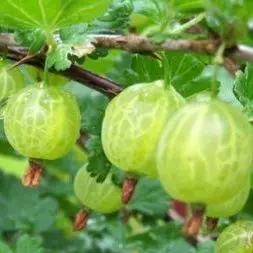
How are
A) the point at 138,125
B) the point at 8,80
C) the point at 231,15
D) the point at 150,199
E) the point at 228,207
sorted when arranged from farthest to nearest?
the point at 150,199
the point at 8,80
the point at 228,207
the point at 138,125
the point at 231,15

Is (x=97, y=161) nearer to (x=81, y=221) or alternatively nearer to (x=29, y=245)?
(x=81, y=221)

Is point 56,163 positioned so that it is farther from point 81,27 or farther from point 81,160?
point 81,27

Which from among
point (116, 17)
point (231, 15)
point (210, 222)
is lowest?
point (210, 222)

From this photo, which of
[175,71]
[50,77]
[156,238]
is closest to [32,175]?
[50,77]

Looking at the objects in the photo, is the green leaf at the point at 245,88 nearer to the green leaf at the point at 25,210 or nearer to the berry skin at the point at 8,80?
the berry skin at the point at 8,80

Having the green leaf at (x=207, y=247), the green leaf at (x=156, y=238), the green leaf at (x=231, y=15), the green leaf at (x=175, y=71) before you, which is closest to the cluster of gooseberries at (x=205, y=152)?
the green leaf at (x=231, y=15)

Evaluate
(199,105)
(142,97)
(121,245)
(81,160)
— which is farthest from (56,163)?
(199,105)

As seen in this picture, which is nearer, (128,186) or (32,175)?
(128,186)
